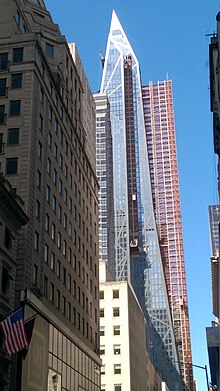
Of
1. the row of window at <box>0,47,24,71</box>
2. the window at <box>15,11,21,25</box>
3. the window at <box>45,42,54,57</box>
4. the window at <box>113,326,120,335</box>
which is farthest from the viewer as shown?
the window at <box>113,326,120,335</box>

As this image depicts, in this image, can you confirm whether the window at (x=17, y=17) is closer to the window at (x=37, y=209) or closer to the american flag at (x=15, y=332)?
the window at (x=37, y=209)

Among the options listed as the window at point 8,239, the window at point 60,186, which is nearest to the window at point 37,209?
the window at point 8,239

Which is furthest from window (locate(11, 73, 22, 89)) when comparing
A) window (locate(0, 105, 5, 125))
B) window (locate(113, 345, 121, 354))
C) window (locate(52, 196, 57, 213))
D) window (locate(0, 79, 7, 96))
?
window (locate(113, 345, 121, 354))

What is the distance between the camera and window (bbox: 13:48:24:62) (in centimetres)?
6300

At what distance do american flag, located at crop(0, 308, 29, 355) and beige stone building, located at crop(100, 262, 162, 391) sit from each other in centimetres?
8626

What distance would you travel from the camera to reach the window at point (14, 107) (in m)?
60.0

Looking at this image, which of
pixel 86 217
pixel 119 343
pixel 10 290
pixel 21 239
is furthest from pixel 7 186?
pixel 119 343

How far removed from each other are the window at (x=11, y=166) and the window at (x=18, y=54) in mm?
12147

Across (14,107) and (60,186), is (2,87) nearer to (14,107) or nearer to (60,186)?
(14,107)

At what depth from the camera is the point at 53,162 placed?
66375 millimetres

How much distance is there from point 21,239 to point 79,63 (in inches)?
4885

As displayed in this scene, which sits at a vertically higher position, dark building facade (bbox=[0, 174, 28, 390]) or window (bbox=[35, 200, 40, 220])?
window (bbox=[35, 200, 40, 220])

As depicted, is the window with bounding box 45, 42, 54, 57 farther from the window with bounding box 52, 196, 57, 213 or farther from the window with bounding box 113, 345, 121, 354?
the window with bounding box 113, 345, 121, 354

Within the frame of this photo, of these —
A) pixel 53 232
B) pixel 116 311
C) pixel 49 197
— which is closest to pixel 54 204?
pixel 49 197
